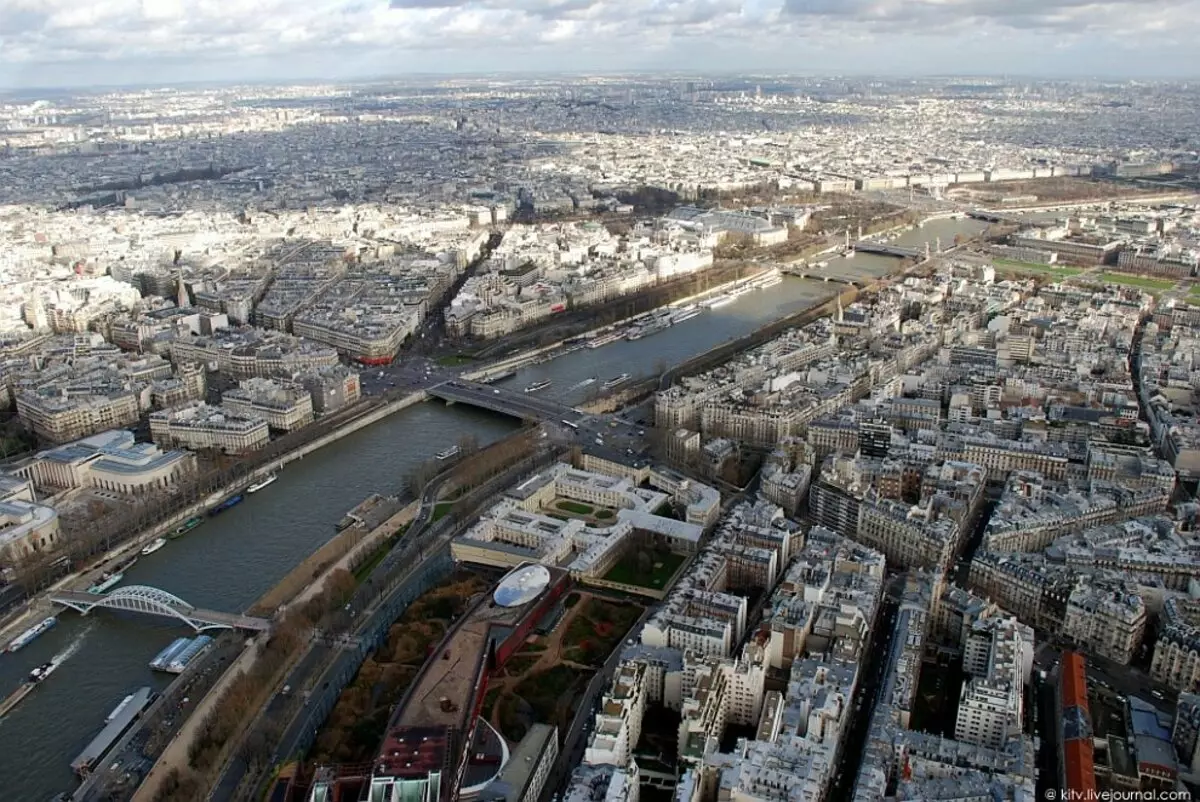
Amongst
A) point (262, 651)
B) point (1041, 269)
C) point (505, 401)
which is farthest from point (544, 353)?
point (1041, 269)

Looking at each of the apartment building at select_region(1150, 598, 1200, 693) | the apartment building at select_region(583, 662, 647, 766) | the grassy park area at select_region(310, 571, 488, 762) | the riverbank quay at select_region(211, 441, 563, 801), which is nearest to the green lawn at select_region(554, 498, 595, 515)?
the riverbank quay at select_region(211, 441, 563, 801)

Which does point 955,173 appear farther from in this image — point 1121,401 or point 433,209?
point 1121,401

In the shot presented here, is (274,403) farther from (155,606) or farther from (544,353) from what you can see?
(544,353)

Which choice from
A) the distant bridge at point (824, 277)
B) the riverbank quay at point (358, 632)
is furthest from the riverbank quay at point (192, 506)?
the distant bridge at point (824, 277)

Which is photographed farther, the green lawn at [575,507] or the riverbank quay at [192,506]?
the green lawn at [575,507]

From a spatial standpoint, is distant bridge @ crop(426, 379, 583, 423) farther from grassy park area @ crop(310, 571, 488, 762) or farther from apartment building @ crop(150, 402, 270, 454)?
grassy park area @ crop(310, 571, 488, 762)

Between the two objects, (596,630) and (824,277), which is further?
(824,277)

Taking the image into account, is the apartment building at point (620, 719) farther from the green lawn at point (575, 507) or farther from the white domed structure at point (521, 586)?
the green lawn at point (575, 507)
